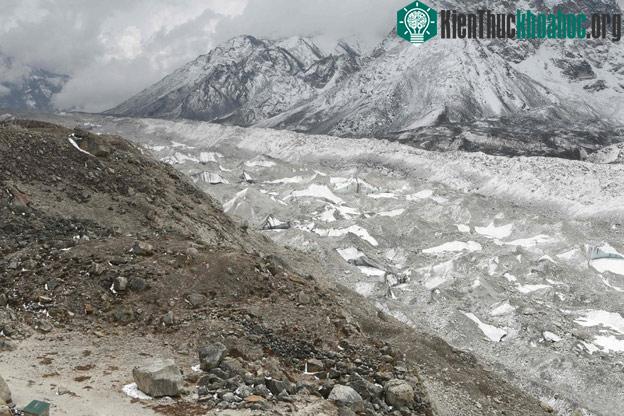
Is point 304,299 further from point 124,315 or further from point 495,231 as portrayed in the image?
point 495,231

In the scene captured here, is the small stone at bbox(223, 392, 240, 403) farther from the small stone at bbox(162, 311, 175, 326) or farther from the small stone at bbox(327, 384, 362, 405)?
the small stone at bbox(162, 311, 175, 326)

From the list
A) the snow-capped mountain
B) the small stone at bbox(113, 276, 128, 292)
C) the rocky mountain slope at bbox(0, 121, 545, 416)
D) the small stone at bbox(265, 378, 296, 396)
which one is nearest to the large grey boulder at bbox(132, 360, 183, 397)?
the rocky mountain slope at bbox(0, 121, 545, 416)

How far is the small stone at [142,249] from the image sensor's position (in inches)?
542

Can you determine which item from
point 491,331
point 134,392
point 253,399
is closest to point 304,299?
point 253,399

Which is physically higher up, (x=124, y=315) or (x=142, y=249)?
(x=142, y=249)

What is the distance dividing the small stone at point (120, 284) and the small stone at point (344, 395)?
5664 millimetres

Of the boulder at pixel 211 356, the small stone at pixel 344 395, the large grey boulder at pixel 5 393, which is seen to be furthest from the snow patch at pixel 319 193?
the large grey boulder at pixel 5 393

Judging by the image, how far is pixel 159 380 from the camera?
9008mm

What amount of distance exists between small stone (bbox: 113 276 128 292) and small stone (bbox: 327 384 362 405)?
5664mm

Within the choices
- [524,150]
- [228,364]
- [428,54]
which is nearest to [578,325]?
[228,364]

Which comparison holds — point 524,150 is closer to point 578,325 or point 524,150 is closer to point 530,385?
point 578,325

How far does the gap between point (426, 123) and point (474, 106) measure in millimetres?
20068

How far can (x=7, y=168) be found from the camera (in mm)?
18531

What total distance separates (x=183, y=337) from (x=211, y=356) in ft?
4.63
